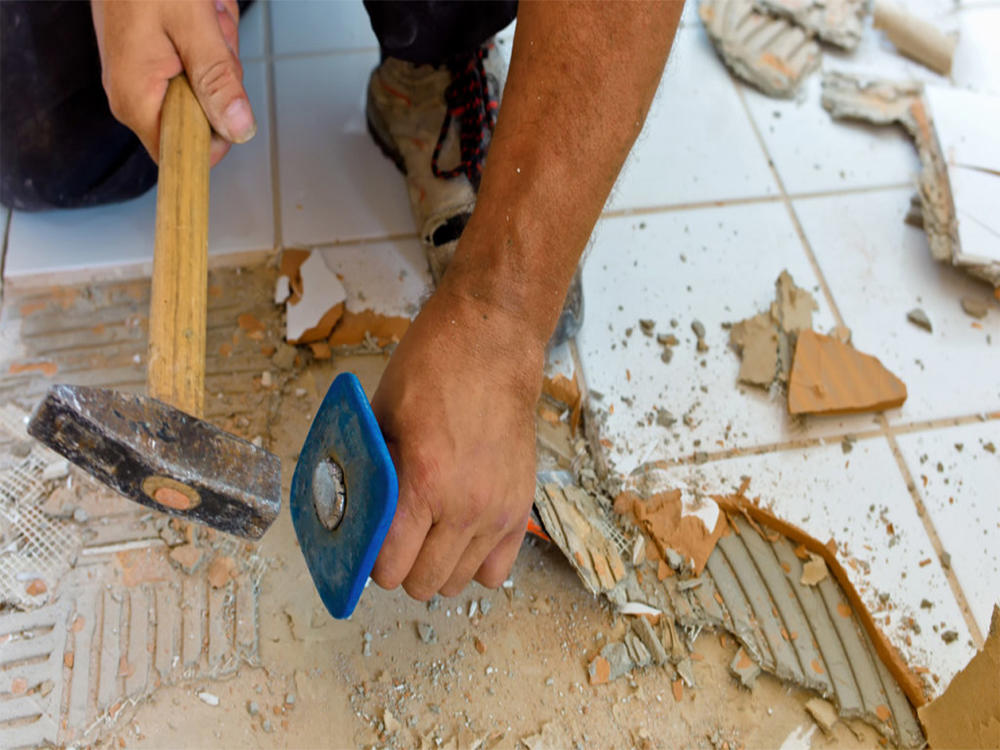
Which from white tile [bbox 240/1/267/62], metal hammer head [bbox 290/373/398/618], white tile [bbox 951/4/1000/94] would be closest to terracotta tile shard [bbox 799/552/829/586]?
metal hammer head [bbox 290/373/398/618]

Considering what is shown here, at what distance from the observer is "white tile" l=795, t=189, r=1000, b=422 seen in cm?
133

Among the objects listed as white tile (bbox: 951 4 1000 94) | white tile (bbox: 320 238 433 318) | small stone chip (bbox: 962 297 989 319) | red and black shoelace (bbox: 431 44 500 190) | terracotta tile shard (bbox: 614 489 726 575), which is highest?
white tile (bbox: 951 4 1000 94)

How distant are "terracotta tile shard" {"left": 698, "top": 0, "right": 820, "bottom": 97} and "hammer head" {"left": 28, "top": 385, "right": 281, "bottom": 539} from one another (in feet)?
4.57

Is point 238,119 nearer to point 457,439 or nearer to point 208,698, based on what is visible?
point 457,439

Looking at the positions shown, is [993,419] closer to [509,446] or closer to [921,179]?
[921,179]

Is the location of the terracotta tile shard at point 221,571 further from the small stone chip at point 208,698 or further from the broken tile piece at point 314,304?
the broken tile piece at point 314,304

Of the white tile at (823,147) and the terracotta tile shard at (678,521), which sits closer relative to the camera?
the terracotta tile shard at (678,521)

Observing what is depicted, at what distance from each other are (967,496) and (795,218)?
601mm

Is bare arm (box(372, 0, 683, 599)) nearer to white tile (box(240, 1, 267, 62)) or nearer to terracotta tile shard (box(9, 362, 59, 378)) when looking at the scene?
terracotta tile shard (box(9, 362, 59, 378))

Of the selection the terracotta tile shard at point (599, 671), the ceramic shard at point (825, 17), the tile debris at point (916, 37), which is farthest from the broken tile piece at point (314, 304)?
the tile debris at point (916, 37)

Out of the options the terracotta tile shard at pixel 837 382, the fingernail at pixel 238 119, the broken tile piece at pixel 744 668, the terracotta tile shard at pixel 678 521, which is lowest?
the broken tile piece at pixel 744 668

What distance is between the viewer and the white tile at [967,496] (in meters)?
1.15

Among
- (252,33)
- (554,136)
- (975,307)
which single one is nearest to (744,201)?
(975,307)

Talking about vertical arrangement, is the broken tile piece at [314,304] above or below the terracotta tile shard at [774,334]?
below
